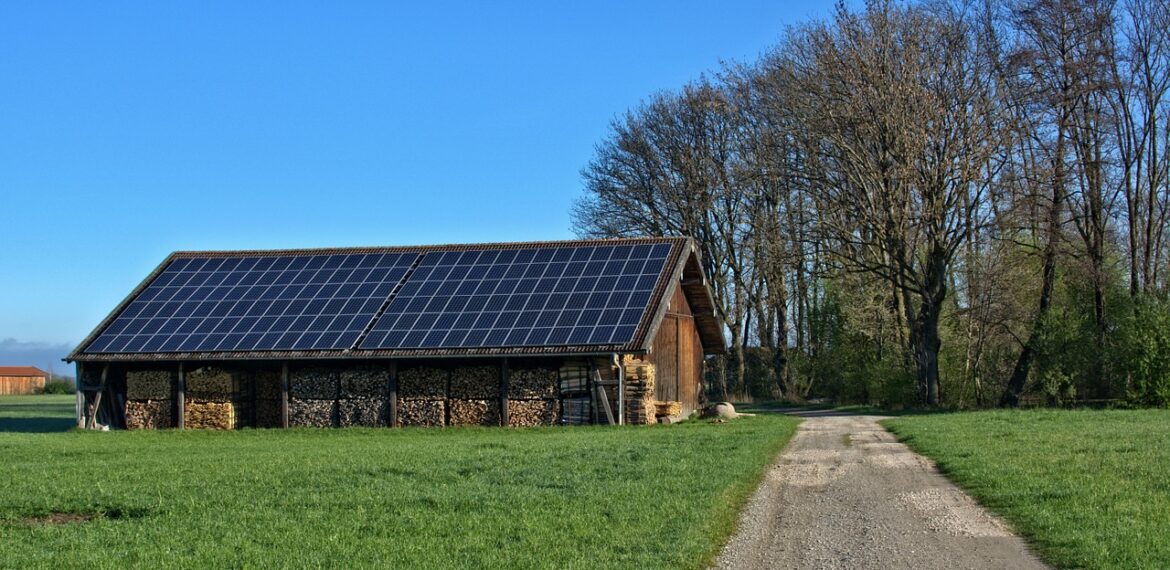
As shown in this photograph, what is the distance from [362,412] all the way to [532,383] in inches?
189

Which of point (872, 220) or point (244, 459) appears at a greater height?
point (872, 220)

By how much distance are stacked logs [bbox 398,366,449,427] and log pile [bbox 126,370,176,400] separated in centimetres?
701

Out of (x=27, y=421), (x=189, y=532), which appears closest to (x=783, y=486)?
(x=189, y=532)

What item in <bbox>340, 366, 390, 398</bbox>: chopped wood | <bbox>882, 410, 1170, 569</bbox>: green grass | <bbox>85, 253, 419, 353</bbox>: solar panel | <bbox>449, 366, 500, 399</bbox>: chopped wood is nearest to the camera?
<bbox>882, 410, 1170, 569</bbox>: green grass

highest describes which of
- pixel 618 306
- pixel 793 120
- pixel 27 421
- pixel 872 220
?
pixel 793 120

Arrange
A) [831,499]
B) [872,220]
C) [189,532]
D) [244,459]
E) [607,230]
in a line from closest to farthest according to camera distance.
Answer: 1. [189,532]
2. [831,499]
3. [244,459]
4. [872,220]
5. [607,230]

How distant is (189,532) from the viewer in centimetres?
1129

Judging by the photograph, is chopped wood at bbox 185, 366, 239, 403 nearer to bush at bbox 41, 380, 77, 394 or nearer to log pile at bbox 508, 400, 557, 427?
log pile at bbox 508, 400, 557, 427

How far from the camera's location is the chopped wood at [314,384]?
31188 mm

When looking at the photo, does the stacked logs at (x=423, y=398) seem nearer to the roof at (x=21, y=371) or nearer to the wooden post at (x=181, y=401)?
the wooden post at (x=181, y=401)

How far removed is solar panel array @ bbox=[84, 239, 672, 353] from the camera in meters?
30.2

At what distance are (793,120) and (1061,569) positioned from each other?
2970cm

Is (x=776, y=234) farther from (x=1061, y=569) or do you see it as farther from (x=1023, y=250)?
(x=1061, y=569)

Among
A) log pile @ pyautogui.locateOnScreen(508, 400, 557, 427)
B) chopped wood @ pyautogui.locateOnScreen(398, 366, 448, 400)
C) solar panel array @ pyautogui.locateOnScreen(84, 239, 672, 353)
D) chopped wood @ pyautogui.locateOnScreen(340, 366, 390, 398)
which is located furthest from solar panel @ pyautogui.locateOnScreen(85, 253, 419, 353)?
log pile @ pyautogui.locateOnScreen(508, 400, 557, 427)
